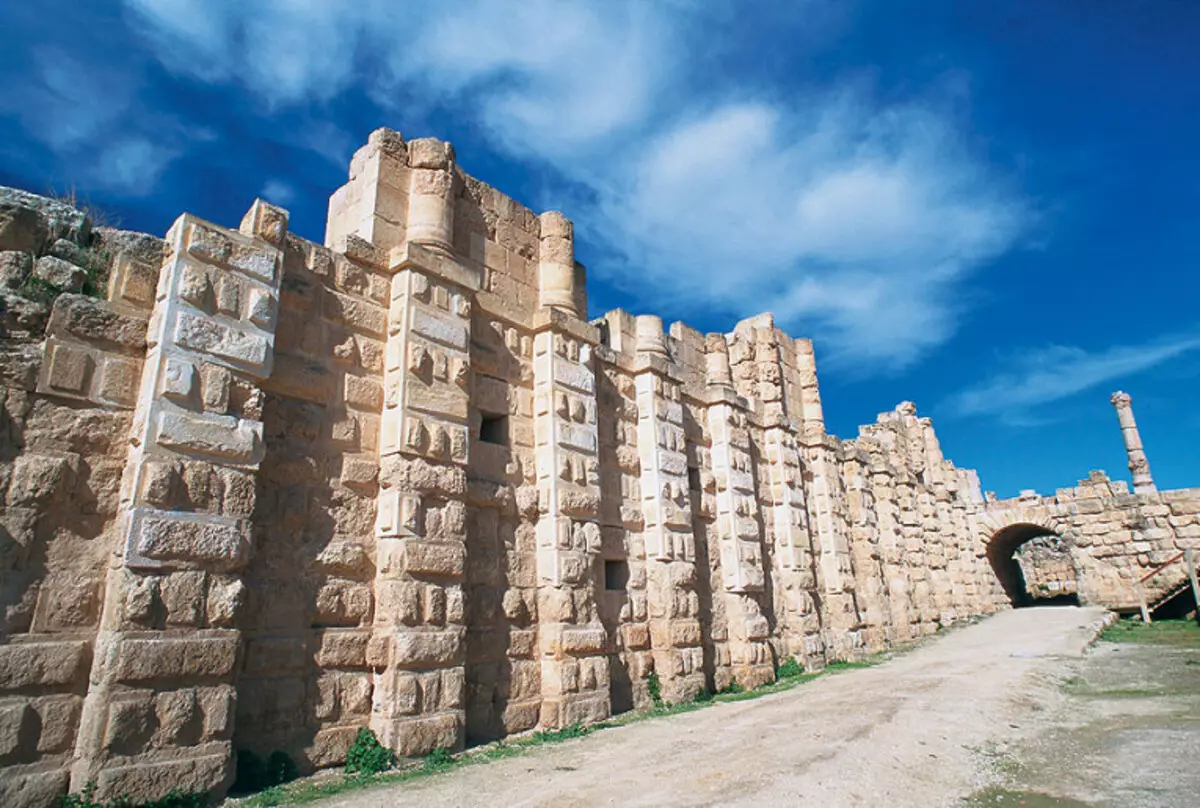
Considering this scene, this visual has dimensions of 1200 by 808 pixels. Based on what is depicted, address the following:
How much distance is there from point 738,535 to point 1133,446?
22.9m

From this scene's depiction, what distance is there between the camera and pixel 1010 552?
2755 cm

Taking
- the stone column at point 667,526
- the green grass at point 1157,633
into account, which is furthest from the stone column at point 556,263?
the green grass at point 1157,633

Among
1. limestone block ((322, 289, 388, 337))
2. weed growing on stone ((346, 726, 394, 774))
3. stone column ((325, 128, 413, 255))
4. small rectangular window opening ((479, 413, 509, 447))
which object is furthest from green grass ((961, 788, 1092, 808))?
stone column ((325, 128, 413, 255))

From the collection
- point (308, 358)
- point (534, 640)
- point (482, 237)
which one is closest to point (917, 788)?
point (534, 640)

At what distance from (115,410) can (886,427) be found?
17.9 meters

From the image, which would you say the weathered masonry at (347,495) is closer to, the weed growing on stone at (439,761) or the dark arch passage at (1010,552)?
the weed growing on stone at (439,761)

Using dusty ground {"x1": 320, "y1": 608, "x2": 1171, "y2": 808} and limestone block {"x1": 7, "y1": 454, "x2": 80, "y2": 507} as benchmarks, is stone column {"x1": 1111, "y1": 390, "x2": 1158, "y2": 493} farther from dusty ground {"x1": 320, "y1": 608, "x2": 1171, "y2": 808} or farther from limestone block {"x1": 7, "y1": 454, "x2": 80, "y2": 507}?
limestone block {"x1": 7, "y1": 454, "x2": 80, "y2": 507}

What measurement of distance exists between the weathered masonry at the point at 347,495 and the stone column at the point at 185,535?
2 cm

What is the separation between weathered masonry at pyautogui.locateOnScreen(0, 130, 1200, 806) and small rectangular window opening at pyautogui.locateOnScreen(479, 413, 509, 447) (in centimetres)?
4

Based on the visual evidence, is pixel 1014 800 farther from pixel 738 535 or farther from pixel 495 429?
pixel 738 535

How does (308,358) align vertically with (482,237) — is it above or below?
below

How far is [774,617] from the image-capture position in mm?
11281

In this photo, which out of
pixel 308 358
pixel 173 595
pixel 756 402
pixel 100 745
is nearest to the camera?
pixel 100 745

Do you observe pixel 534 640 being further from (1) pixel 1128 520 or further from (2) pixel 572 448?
(1) pixel 1128 520
